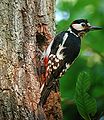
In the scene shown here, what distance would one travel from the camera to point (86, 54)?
5.68 m

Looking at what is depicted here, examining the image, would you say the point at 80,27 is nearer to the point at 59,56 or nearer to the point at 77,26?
the point at 77,26

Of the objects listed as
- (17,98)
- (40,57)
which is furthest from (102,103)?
(17,98)

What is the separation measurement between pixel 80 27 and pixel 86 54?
0.84 metres

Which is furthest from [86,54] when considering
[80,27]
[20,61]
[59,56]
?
[20,61]

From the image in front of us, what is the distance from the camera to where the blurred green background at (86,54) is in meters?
5.23

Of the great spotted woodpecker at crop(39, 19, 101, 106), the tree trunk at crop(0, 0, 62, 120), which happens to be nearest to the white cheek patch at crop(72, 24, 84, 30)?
the great spotted woodpecker at crop(39, 19, 101, 106)

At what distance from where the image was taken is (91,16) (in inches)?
231

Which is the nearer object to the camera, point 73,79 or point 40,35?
point 40,35

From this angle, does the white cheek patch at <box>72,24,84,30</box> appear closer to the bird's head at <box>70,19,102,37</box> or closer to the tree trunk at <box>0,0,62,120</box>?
the bird's head at <box>70,19,102,37</box>

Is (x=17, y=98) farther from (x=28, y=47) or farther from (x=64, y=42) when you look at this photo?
(x=64, y=42)

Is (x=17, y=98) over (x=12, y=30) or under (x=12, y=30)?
under

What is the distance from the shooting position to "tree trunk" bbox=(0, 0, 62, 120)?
4.02 m

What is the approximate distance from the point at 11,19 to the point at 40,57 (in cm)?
47

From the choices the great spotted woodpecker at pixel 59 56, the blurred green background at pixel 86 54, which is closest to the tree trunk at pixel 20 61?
the great spotted woodpecker at pixel 59 56
